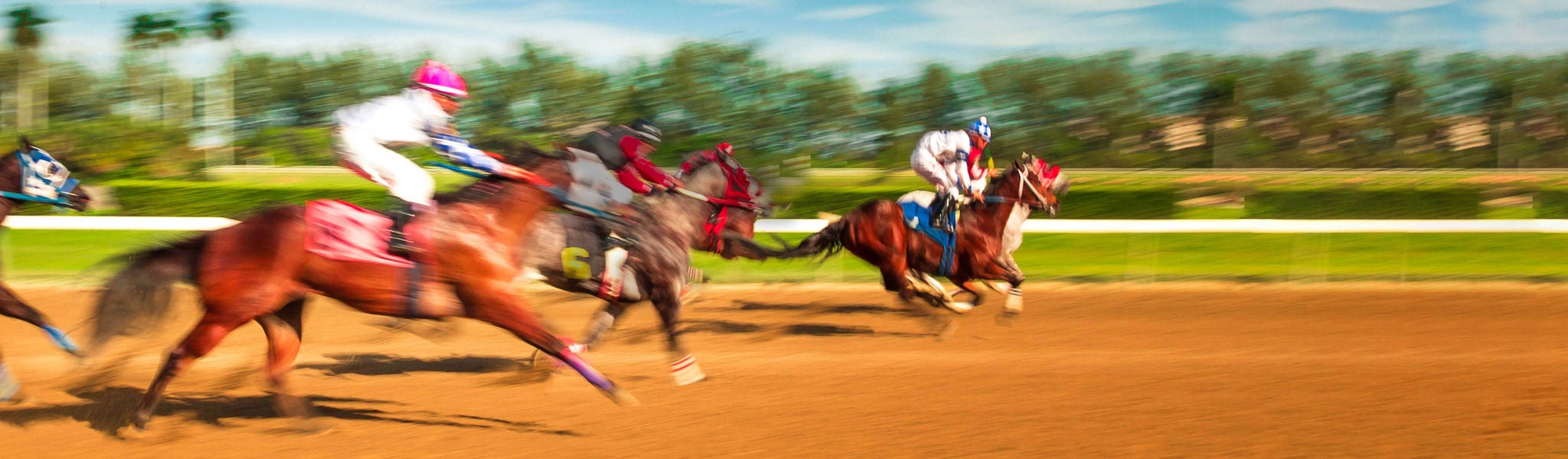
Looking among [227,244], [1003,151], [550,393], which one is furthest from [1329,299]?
Result: [1003,151]

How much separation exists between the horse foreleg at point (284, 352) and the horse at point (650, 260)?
1.24m

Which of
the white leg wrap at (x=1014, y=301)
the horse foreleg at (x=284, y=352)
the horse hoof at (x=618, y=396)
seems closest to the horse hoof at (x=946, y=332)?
the white leg wrap at (x=1014, y=301)

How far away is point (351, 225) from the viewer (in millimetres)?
4062

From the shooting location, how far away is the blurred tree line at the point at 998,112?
16.3 meters

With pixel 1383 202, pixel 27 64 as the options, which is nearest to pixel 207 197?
pixel 27 64

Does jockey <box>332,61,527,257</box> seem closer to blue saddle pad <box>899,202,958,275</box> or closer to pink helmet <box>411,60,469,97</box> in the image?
pink helmet <box>411,60,469,97</box>

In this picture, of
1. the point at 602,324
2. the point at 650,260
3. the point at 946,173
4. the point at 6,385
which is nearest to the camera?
the point at 6,385

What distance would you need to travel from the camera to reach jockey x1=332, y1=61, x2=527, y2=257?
4.07m

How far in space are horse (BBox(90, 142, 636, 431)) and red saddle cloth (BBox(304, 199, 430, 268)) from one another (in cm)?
2

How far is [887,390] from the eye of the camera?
5156 millimetres

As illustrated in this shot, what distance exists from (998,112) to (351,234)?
51.1 feet

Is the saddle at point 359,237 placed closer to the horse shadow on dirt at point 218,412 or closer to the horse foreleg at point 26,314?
the horse shadow on dirt at point 218,412

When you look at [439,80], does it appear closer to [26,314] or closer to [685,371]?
[685,371]

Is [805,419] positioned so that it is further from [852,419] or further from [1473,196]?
[1473,196]
